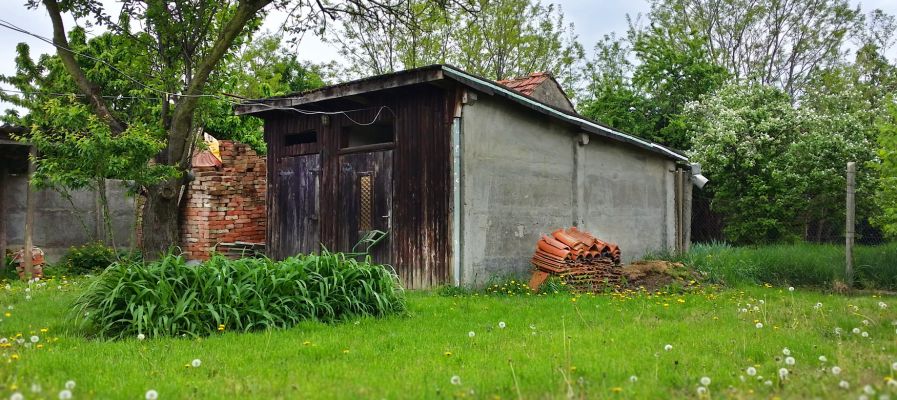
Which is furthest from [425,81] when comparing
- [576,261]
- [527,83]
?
[527,83]

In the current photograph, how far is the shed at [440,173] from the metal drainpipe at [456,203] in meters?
0.02

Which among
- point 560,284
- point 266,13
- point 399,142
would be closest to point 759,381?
point 560,284

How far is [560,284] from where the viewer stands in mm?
9422

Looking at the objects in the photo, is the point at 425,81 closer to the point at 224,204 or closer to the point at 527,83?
the point at 527,83

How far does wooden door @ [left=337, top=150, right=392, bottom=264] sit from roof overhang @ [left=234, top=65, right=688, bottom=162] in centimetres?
109

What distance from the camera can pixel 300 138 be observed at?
40.6ft

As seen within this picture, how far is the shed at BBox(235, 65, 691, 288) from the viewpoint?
9664mm

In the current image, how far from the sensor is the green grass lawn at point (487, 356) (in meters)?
3.70

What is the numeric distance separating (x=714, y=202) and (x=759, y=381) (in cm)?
1378

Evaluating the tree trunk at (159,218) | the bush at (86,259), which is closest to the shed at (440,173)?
the tree trunk at (159,218)

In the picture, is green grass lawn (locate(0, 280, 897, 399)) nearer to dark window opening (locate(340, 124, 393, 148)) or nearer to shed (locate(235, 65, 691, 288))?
shed (locate(235, 65, 691, 288))

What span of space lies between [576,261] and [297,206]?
16.6 feet

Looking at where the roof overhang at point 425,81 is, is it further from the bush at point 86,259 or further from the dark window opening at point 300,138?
the bush at point 86,259

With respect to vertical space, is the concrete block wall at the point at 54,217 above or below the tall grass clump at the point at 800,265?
above
